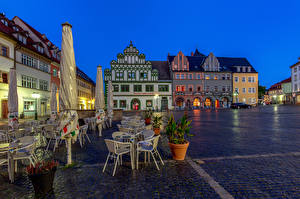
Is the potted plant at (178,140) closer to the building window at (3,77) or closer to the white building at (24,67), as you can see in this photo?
the white building at (24,67)

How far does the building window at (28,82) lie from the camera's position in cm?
2167

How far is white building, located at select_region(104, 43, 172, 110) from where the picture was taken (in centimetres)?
3712

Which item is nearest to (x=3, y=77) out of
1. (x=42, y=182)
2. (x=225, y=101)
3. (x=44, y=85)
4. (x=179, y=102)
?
(x=44, y=85)

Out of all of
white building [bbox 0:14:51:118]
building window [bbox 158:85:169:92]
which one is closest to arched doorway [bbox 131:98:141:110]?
building window [bbox 158:85:169:92]

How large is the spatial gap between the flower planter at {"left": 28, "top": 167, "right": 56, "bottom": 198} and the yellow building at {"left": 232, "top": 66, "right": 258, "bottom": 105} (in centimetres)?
4730

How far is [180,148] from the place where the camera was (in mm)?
4848

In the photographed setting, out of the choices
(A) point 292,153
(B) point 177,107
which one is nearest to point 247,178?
(A) point 292,153

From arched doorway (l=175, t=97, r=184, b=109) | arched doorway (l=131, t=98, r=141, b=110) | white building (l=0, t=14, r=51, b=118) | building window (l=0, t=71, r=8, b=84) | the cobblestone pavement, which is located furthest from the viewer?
arched doorway (l=175, t=97, r=184, b=109)

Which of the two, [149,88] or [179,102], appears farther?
[179,102]

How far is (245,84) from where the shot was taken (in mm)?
44219

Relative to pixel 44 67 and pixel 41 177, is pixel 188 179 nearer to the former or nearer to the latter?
pixel 41 177

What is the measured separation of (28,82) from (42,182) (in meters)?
24.7

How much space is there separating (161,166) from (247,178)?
2.10m

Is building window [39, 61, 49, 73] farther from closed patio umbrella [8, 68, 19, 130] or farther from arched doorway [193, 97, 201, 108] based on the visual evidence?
arched doorway [193, 97, 201, 108]
